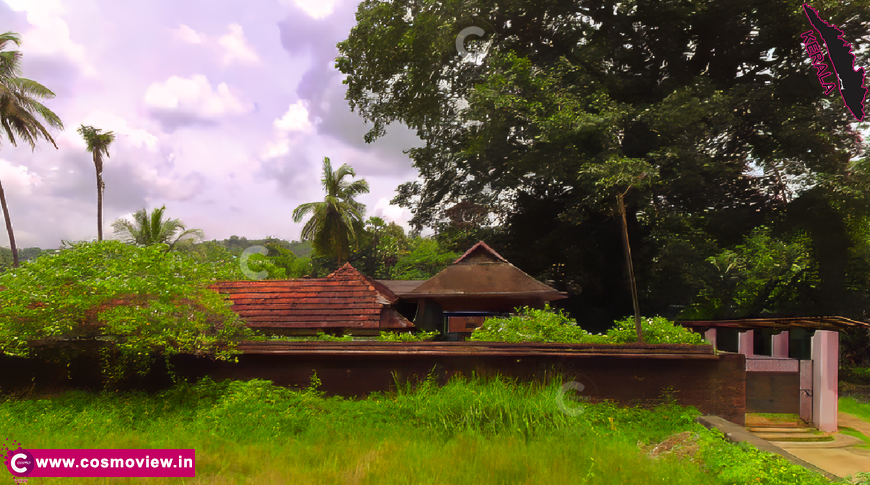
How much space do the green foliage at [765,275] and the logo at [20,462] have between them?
17.5m

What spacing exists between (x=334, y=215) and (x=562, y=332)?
29.7m

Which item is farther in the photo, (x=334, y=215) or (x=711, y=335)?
(x=334, y=215)

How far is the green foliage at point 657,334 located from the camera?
902cm

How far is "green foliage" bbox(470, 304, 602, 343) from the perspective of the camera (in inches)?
357

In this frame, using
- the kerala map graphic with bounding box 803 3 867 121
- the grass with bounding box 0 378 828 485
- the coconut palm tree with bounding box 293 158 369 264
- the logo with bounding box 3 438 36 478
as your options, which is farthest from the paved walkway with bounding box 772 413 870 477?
the coconut palm tree with bounding box 293 158 369 264

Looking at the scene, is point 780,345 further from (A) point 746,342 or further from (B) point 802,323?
(B) point 802,323

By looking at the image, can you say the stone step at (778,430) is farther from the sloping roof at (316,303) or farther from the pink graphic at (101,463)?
the pink graphic at (101,463)

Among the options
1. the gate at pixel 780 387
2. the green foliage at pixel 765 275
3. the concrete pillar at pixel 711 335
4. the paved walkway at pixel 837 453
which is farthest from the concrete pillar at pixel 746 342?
the paved walkway at pixel 837 453

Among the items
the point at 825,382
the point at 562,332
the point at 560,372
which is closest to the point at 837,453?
the point at 825,382

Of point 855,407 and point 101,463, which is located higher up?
point 101,463

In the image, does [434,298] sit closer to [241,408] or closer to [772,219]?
[241,408]

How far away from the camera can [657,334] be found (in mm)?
9273

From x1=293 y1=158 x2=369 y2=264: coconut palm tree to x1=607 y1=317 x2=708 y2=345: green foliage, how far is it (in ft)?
95.6

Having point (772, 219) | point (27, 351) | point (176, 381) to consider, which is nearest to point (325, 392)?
point (176, 381)
